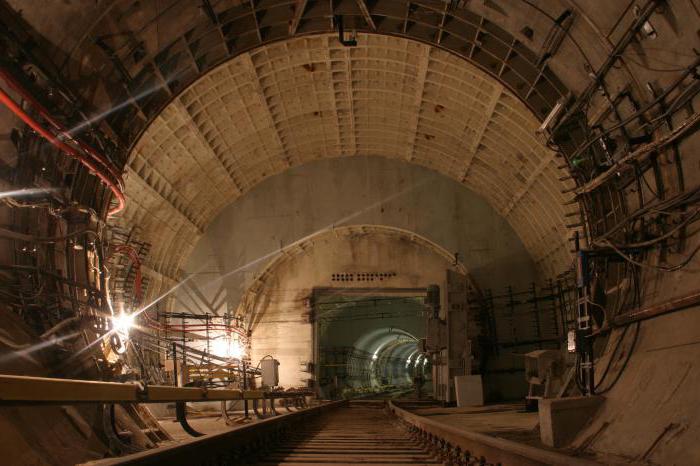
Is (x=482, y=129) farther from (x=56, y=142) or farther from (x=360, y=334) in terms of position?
(x=360, y=334)

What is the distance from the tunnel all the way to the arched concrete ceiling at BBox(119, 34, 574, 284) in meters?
0.09

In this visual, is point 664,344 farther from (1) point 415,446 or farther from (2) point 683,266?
(1) point 415,446

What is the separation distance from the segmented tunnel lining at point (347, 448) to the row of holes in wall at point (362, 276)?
1144cm

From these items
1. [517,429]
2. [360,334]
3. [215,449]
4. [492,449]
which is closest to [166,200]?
[517,429]

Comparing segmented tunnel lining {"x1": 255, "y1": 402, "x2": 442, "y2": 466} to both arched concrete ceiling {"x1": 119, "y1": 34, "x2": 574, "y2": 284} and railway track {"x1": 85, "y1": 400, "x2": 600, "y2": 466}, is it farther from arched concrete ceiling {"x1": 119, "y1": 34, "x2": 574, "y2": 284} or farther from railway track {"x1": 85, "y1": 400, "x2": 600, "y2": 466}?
arched concrete ceiling {"x1": 119, "y1": 34, "x2": 574, "y2": 284}

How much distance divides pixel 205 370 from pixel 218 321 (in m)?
2.14

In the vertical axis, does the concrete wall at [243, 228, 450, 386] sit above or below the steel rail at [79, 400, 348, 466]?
above

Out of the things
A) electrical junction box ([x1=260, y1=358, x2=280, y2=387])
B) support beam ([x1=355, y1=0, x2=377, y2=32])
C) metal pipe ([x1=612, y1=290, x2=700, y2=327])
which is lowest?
electrical junction box ([x1=260, y1=358, x2=280, y2=387])

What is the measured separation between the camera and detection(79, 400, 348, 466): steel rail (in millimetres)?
3924

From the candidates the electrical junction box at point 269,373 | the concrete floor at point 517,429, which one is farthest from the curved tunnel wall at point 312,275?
the concrete floor at point 517,429

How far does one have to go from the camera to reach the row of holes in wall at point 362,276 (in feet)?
70.8

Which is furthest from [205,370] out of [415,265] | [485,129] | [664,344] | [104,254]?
[664,344]

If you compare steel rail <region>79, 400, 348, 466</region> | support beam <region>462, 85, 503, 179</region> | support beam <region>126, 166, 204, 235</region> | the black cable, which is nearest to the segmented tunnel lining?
steel rail <region>79, 400, 348, 466</region>

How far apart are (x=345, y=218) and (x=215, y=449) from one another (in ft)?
52.0
